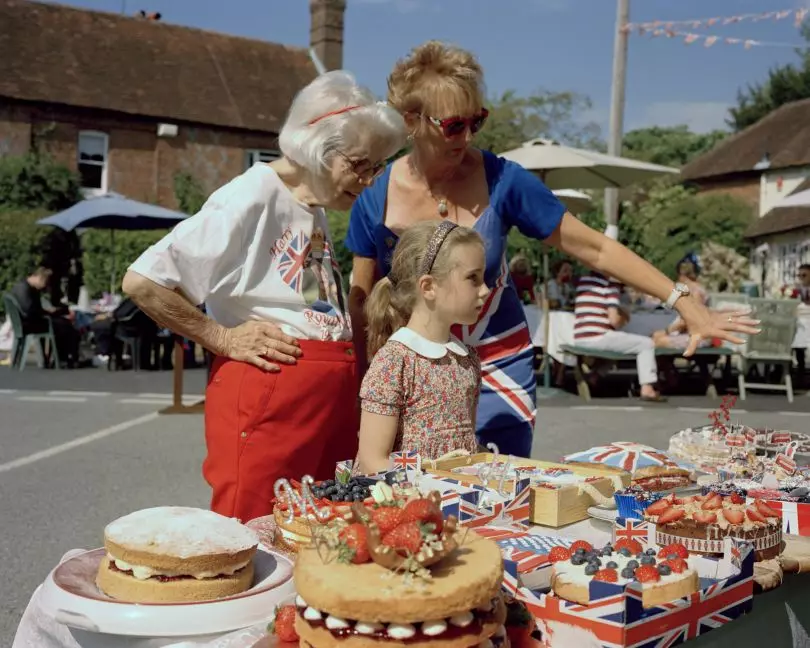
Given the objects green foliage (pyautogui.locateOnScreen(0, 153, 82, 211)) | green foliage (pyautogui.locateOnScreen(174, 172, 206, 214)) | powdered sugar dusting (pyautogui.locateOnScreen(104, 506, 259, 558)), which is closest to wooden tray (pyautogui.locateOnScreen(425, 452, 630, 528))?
powdered sugar dusting (pyautogui.locateOnScreen(104, 506, 259, 558))

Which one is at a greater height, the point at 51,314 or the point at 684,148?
the point at 684,148

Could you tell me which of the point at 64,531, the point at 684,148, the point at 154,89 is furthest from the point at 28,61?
the point at 684,148

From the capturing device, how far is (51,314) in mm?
15594

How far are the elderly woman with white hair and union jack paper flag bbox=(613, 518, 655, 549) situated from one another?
826 mm

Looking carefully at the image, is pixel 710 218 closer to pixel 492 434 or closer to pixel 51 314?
pixel 51 314

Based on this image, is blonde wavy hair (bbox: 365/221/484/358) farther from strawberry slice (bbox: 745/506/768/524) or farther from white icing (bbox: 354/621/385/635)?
white icing (bbox: 354/621/385/635)

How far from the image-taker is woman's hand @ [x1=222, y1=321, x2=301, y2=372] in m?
2.53

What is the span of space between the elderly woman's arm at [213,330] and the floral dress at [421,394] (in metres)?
0.34

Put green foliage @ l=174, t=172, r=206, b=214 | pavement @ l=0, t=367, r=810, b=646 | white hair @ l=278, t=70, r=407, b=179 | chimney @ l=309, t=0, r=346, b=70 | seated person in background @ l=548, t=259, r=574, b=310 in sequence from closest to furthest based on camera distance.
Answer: white hair @ l=278, t=70, r=407, b=179, pavement @ l=0, t=367, r=810, b=646, seated person in background @ l=548, t=259, r=574, b=310, green foliage @ l=174, t=172, r=206, b=214, chimney @ l=309, t=0, r=346, b=70

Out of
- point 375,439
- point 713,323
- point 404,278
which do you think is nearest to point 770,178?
point 713,323

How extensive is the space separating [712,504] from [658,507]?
0.14m

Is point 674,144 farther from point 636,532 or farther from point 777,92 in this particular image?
point 636,532

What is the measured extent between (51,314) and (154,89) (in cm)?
1831

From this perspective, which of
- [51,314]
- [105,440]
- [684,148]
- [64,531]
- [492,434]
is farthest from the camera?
[684,148]
